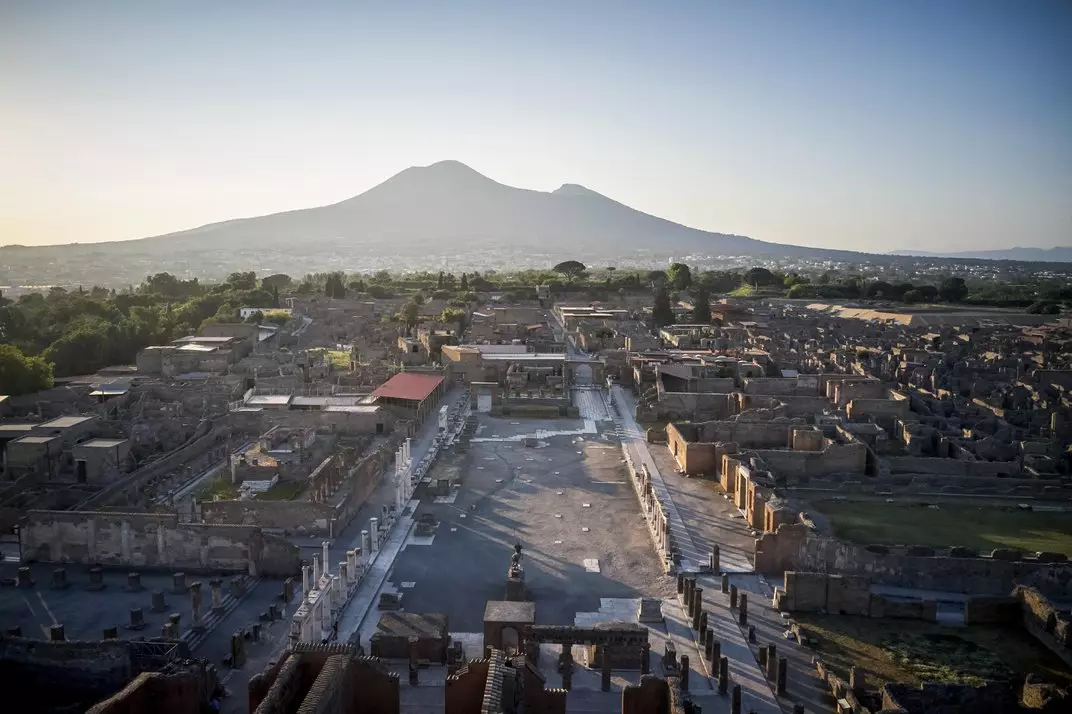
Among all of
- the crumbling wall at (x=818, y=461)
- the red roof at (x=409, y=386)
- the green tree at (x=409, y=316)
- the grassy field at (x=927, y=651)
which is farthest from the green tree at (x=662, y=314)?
the grassy field at (x=927, y=651)

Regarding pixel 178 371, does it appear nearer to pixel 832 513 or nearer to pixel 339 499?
pixel 339 499

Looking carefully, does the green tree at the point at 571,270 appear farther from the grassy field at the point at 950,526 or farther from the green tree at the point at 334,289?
the grassy field at the point at 950,526

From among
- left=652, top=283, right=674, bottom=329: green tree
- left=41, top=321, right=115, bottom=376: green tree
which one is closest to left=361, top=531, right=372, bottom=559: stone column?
left=41, top=321, right=115, bottom=376: green tree

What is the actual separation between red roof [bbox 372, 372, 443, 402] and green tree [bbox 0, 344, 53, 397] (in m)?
15.6

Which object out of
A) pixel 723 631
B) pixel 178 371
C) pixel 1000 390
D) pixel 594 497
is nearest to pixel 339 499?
pixel 594 497

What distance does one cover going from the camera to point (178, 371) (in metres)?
43.0

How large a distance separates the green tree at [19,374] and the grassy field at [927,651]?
34676 mm

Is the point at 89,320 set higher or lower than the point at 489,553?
higher

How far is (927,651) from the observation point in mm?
16219

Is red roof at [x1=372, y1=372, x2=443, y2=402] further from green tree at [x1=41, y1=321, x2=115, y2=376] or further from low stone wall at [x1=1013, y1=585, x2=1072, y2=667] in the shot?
low stone wall at [x1=1013, y1=585, x2=1072, y2=667]

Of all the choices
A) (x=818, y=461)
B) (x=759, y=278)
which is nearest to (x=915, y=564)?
(x=818, y=461)

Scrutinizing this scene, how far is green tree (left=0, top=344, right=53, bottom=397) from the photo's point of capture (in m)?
36.1

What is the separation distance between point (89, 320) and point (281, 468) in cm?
3253

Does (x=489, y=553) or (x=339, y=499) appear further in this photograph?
(x=339, y=499)
